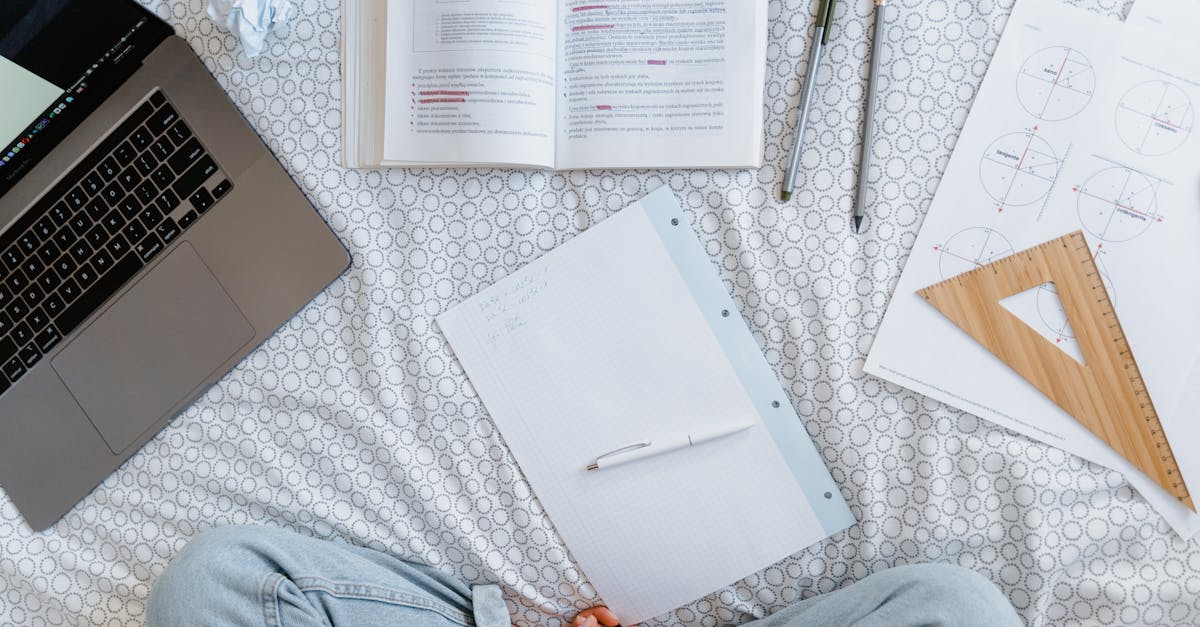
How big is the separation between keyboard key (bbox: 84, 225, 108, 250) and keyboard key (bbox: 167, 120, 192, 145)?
10 centimetres

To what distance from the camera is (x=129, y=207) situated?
28.0 inches

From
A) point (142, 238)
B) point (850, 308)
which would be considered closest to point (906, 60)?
point (850, 308)

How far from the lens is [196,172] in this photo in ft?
2.35

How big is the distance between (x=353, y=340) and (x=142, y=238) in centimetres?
20

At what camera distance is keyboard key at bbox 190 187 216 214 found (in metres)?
0.72

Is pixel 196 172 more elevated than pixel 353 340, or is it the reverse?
pixel 196 172

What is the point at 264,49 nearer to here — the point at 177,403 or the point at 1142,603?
the point at 177,403

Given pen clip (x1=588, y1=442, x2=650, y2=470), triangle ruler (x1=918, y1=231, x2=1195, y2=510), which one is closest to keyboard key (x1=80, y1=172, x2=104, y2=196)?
pen clip (x1=588, y1=442, x2=650, y2=470)

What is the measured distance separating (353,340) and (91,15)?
0.34m

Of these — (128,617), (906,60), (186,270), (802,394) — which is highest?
(906,60)

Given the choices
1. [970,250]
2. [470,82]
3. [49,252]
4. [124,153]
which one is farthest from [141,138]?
[970,250]

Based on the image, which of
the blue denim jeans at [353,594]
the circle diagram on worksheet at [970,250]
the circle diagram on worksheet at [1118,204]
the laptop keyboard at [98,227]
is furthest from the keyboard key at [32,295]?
the circle diagram on worksheet at [1118,204]

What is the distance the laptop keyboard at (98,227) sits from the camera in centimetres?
71

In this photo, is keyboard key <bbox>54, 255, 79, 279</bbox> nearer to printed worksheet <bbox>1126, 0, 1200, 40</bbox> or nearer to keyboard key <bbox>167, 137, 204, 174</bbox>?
keyboard key <bbox>167, 137, 204, 174</bbox>
